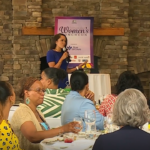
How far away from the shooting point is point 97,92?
5281 mm

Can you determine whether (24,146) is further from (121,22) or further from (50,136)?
(121,22)

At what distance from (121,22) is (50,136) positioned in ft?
17.3

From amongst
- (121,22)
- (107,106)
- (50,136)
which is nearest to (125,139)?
(50,136)

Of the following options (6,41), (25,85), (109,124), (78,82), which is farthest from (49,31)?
(109,124)

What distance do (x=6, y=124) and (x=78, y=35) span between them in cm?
493

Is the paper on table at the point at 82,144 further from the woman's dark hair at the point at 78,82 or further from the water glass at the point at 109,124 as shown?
the woman's dark hair at the point at 78,82

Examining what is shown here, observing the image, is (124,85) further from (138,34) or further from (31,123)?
(138,34)

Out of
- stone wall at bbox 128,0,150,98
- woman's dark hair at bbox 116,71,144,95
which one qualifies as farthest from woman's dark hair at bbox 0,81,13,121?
stone wall at bbox 128,0,150,98

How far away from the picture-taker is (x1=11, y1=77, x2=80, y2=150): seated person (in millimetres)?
2418

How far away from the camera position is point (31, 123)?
2475mm

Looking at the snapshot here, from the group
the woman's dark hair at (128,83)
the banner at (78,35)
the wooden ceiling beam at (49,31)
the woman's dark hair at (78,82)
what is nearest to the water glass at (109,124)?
the woman's dark hair at (78,82)

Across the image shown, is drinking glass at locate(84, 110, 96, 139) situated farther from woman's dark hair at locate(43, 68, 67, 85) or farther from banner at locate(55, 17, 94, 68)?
banner at locate(55, 17, 94, 68)

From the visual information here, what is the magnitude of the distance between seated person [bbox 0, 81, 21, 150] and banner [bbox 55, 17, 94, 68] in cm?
464

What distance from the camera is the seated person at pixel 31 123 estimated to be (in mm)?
2418
